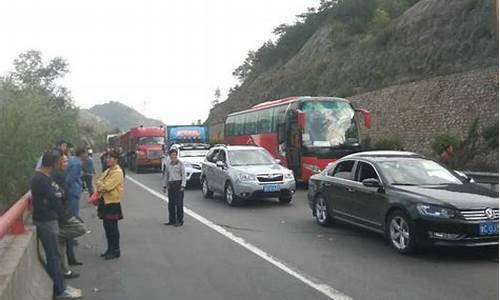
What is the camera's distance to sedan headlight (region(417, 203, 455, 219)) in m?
8.10

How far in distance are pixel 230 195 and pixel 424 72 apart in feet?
80.3

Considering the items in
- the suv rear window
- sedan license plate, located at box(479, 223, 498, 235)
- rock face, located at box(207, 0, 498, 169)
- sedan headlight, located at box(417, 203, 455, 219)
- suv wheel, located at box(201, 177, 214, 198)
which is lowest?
suv wheel, located at box(201, 177, 214, 198)

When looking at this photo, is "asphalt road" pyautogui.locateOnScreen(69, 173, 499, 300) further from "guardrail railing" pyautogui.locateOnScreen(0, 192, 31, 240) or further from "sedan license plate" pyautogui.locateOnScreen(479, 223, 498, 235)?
"guardrail railing" pyautogui.locateOnScreen(0, 192, 31, 240)

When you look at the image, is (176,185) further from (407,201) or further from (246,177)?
(407,201)

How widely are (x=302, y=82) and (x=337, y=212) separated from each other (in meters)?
44.7

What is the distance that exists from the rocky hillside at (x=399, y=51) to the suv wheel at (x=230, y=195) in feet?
58.3

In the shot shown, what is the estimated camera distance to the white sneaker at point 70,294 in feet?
21.7

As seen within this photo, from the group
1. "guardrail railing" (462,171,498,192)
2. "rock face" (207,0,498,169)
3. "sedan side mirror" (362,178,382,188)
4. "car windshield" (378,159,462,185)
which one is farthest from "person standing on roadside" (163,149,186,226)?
"rock face" (207,0,498,169)

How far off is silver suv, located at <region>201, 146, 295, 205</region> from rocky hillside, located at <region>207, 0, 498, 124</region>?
16605 mm

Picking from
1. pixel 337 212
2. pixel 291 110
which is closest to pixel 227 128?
pixel 291 110

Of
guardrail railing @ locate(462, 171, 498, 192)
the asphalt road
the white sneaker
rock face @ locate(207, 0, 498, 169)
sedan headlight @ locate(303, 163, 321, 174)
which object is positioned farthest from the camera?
rock face @ locate(207, 0, 498, 169)

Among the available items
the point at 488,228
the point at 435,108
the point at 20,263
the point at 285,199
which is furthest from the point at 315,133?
the point at 20,263

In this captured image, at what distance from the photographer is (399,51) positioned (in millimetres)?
40938

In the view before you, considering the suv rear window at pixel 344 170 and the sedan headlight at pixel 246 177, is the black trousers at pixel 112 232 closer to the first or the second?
the suv rear window at pixel 344 170
